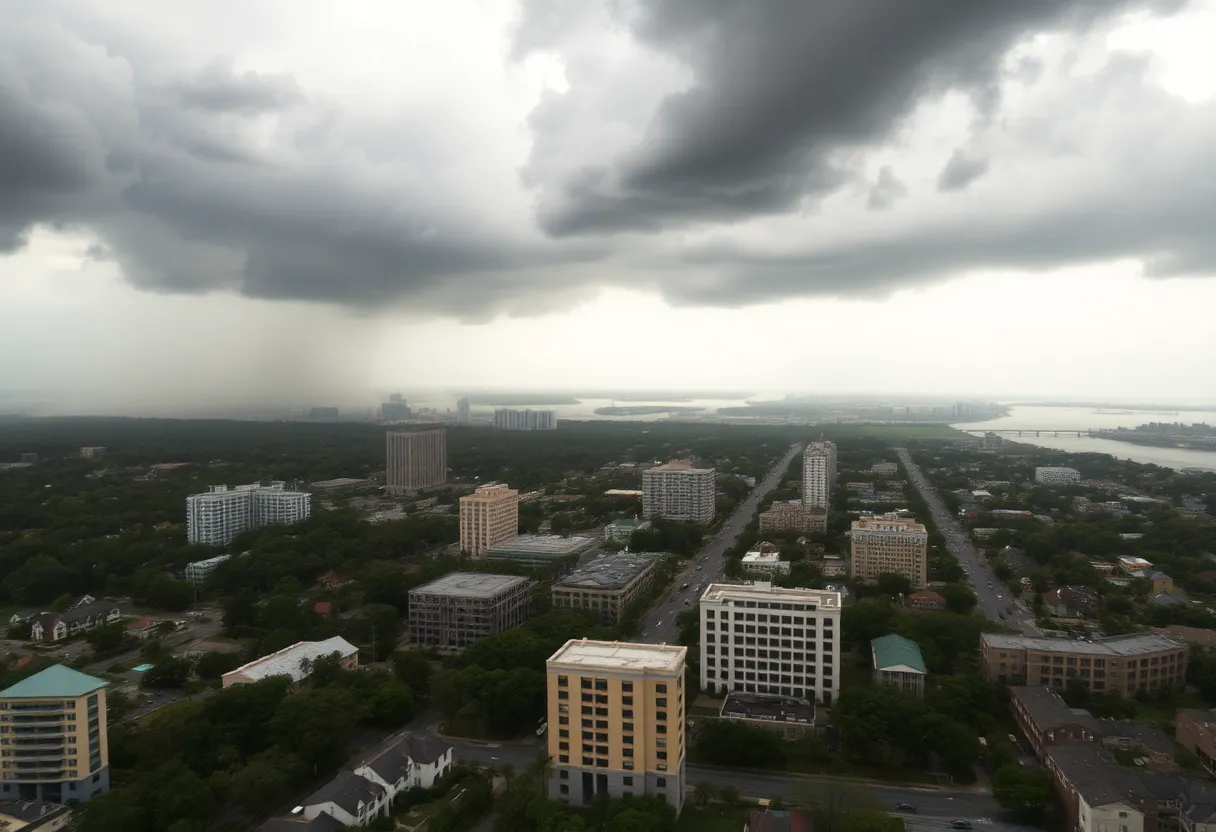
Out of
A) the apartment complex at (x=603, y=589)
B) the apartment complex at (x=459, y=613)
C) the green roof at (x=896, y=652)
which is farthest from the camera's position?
the apartment complex at (x=603, y=589)

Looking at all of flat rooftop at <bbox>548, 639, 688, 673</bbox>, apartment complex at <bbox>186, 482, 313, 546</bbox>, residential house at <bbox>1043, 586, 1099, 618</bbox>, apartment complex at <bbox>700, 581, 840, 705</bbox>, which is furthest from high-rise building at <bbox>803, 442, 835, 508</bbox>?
flat rooftop at <bbox>548, 639, 688, 673</bbox>

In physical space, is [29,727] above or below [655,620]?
above

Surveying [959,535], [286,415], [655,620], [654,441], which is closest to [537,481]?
[959,535]

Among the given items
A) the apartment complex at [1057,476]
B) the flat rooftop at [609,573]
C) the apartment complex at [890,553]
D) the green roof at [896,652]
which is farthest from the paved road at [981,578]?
the apartment complex at [1057,476]

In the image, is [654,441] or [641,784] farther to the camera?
[654,441]

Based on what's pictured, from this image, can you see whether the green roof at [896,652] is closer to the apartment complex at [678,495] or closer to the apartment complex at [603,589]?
the apartment complex at [603,589]

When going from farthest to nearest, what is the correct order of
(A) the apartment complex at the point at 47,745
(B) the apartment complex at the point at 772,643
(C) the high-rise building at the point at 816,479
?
(C) the high-rise building at the point at 816,479 < (B) the apartment complex at the point at 772,643 < (A) the apartment complex at the point at 47,745

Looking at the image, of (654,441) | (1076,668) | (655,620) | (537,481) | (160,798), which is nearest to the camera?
(160,798)

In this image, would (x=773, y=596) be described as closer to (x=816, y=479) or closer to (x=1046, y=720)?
(x=1046, y=720)

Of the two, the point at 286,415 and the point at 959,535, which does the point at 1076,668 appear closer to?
the point at 959,535
